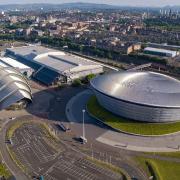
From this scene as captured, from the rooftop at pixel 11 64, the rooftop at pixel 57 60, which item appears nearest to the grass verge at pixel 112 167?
the rooftop at pixel 57 60

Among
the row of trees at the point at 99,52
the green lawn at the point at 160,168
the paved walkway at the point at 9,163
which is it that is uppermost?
the row of trees at the point at 99,52

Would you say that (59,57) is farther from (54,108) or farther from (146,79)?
(146,79)

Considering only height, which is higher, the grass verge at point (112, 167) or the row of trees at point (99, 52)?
the row of trees at point (99, 52)

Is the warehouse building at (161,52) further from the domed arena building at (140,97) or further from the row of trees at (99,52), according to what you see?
the domed arena building at (140,97)

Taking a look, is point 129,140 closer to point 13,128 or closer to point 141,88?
point 141,88

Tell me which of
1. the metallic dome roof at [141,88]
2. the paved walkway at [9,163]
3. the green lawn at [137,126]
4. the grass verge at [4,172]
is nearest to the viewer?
the grass verge at [4,172]

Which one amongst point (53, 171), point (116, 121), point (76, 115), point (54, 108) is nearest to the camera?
point (53, 171)

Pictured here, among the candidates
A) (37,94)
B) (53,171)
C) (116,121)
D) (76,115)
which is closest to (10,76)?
(37,94)
